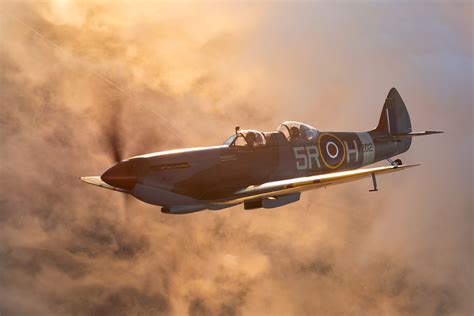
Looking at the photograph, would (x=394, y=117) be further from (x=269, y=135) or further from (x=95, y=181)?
(x=95, y=181)

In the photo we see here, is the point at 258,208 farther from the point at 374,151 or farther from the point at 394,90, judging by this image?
the point at 394,90

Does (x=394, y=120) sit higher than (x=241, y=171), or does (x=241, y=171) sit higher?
(x=394, y=120)

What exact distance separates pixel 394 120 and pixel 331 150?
5256 mm

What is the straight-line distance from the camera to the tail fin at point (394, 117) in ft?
74.0

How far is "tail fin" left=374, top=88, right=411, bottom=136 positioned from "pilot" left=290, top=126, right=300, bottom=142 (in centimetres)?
555

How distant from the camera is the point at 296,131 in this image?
1803cm

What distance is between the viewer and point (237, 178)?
15.9 m

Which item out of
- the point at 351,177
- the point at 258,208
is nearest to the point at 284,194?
the point at 258,208

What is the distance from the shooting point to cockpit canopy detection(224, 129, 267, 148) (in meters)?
16.2

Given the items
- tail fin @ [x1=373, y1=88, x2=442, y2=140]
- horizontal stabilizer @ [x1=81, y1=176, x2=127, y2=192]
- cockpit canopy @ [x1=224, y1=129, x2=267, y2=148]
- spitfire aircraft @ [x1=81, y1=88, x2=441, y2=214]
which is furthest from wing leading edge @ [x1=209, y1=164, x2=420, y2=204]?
tail fin @ [x1=373, y1=88, x2=442, y2=140]

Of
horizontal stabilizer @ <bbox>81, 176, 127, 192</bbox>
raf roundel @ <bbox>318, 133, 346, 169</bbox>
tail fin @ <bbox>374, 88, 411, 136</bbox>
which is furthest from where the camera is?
tail fin @ <bbox>374, 88, 411, 136</bbox>

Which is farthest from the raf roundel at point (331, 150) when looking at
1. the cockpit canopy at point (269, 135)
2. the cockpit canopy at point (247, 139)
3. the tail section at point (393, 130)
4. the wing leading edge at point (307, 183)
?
the wing leading edge at point (307, 183)

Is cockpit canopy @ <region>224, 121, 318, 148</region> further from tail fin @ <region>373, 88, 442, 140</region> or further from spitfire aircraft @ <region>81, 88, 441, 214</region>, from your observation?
tail fin @ <region>373, 88, 442, 140</region>

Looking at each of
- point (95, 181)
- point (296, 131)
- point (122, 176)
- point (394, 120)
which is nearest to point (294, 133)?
point (296, 131)
